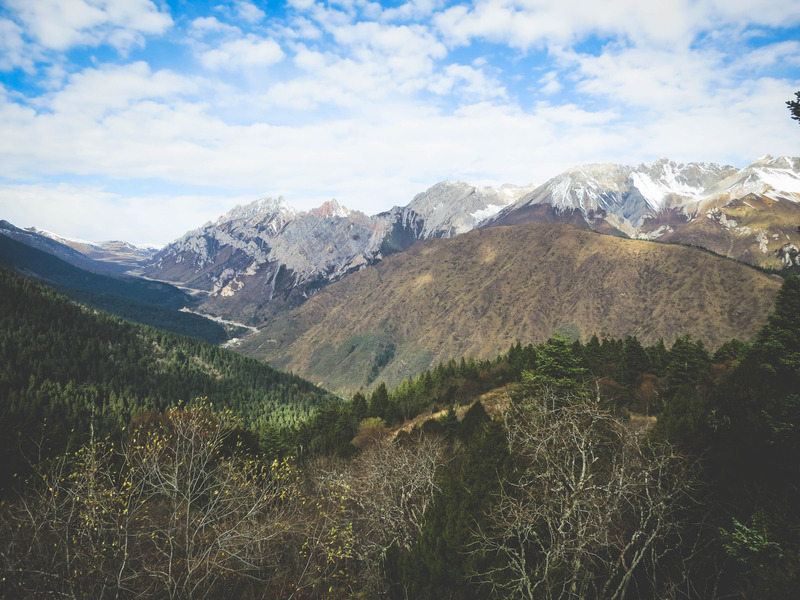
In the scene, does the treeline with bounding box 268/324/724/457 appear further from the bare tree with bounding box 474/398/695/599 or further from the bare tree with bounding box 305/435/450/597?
the bare tree with bounding box 305/435/450/597

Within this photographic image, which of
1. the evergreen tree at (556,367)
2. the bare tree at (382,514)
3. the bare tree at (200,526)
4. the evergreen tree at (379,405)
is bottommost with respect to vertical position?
the evergreen tree at (379,405)

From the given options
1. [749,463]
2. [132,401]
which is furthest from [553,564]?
[132,401]

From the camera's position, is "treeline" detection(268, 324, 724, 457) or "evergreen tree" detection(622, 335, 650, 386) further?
"evergreen tree" detection(622, 335, 650, 386)

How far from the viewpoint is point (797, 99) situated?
47.8 feet

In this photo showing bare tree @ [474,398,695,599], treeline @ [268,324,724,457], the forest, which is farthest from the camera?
treeline @ [268,324,724,457]

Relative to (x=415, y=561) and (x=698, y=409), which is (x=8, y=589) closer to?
(x=415, y=561)

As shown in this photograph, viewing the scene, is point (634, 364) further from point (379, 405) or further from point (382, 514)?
point (382, 514)

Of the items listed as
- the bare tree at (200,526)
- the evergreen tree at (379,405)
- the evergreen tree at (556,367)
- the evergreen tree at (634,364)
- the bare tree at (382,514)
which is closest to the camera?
the bare tree at (200,526)

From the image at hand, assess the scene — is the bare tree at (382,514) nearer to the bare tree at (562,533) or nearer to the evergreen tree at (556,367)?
the bare tree at (562,533)

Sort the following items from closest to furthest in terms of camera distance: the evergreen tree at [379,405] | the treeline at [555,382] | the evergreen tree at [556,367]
A: 1. the evergreen tree at [556,367]
2. the treeline at [555,382]
3. the evergreen tree at [379,405]

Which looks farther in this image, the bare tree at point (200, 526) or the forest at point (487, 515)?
the bare tree at point (200, 526)

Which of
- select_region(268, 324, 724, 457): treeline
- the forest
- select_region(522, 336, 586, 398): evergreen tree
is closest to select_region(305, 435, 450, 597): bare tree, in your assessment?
the forest

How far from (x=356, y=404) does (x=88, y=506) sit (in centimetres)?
9122

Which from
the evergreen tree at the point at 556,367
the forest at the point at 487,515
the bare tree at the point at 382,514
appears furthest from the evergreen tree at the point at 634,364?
the bare tree at the point at 382,514
